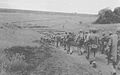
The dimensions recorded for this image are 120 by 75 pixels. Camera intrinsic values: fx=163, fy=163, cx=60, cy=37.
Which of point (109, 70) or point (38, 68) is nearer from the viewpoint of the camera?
point (38, 68)

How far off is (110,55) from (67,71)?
4.12m

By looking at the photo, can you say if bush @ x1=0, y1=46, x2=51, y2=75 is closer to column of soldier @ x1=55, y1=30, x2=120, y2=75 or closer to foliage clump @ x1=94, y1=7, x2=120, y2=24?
column of soldier @ x1=55, y1=30, x2=120, y2=75

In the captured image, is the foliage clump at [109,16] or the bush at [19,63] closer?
the bush at [19,63]

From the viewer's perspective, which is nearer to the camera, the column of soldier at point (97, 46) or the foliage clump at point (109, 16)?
the column of soldier at point (97, 46)

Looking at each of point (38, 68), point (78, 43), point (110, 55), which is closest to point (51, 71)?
point (38, 68)

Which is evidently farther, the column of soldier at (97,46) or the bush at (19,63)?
the column of soldier at (97,46)

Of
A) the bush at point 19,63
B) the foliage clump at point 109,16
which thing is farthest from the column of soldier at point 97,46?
the foliage clump at point 109,16

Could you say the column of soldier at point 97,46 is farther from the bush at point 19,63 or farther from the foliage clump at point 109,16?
the foliage clump at point 109,16

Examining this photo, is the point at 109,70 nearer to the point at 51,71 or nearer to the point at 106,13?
the point at 51,71

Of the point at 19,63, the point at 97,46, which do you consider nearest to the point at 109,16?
the point at 97,46

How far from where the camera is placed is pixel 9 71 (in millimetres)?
5574

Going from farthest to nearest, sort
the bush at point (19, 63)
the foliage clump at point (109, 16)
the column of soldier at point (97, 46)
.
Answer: the foliage clump at point (109, 16), the column of soldier at point (97, 46), the bush at point (19, 63)

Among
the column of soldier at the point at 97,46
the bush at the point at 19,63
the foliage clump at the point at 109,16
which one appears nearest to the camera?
the bush at the point at 19,63

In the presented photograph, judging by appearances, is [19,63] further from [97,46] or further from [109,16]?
[109,16]
